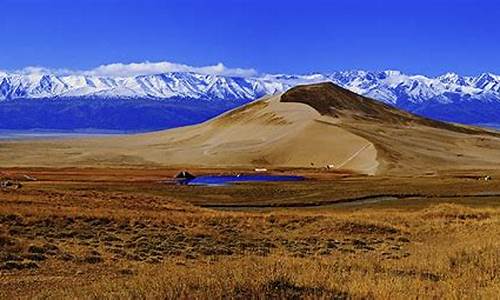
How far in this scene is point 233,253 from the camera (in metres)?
23.1

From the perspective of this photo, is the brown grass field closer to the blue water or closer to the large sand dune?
the blue water

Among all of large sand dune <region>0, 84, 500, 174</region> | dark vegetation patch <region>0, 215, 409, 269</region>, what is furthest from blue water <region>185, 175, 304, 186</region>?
dark vegetation patch <region>0, 215, 409, 269</region>

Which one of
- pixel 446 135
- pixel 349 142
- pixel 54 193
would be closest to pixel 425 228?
pixel 54 193

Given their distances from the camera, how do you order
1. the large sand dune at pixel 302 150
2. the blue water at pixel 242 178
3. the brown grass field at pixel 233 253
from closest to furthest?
the brown grass field at pixel 233 253
the blue water at pixel 242 178
the large sand dune at pixel 302 150

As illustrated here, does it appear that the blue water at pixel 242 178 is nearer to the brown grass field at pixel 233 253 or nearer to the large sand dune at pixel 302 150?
the large sand dune at pixel 302 150

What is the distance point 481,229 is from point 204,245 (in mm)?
13067

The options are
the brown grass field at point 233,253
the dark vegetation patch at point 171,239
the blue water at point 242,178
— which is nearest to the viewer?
the brown grass field at point 233,253

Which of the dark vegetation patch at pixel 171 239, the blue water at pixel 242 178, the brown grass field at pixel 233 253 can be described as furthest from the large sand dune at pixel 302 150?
the dark vegetation patch at pixel 171 239

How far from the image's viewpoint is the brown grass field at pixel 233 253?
12.1m

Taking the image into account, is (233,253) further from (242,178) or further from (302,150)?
(302,150)

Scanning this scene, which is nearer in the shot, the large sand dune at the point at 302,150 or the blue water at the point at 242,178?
the blue water at the point at 242,178

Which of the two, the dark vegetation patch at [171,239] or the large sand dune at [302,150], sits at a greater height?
the large sand dune at [302,150]

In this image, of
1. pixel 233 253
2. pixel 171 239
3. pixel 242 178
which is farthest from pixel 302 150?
pixel 233 253

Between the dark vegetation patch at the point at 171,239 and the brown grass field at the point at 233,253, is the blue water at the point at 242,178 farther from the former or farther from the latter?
the dark vegetation patch at the point at 171,239
